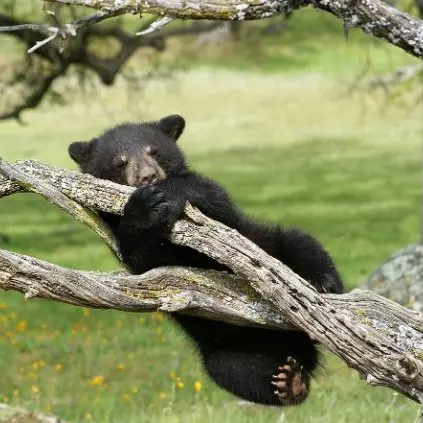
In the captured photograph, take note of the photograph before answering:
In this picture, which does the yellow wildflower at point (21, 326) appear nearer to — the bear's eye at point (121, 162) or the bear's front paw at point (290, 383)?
the bear's eye at point (121, 162)

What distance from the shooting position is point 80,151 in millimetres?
6852

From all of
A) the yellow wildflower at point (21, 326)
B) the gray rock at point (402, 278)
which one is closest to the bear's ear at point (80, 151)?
the yellow wildflower at point (21, 326)

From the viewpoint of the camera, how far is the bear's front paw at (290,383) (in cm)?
581

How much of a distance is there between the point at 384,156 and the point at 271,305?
82.5ft

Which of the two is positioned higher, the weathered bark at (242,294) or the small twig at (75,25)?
the small twig at (75,25)

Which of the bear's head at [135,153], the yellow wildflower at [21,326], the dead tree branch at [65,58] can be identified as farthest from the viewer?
the dead tree branch at [65,58]

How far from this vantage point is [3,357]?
468 inches

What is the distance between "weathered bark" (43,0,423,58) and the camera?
6352mm

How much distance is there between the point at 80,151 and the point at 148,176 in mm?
781

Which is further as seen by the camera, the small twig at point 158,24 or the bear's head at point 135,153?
the bear's head at point 135,153

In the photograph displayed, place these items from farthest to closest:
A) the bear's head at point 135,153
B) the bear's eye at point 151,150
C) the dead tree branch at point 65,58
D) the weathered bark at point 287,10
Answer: the dead tree branch at point 65,58 < the bear's eye at point 151,150 < the bear's head at point 135,153 < the weathered bark at point 287,10

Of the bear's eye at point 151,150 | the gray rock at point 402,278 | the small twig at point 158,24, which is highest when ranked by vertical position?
Result: the small twig at point 158,24

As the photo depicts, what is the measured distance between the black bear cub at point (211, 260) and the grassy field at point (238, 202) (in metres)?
1.73

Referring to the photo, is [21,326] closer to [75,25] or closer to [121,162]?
[121,162]
